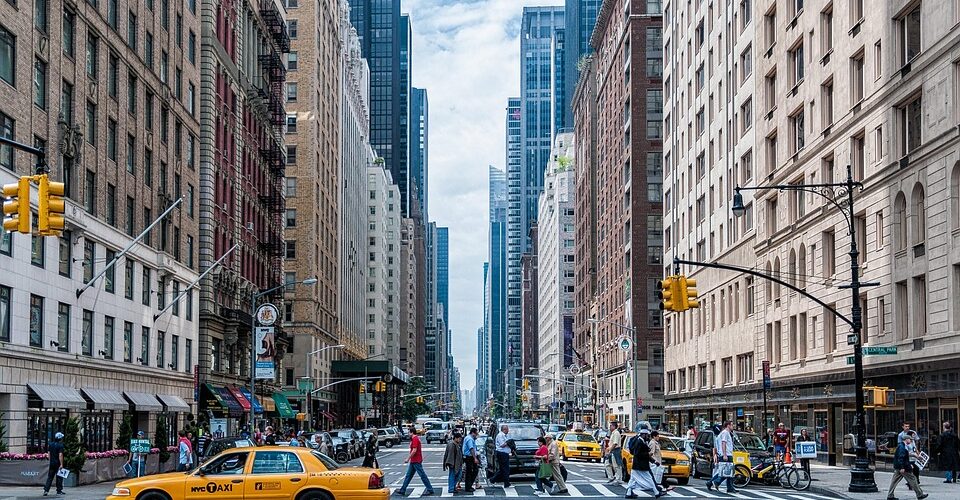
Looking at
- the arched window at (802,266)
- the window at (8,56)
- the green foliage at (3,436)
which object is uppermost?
the window at (8,56)

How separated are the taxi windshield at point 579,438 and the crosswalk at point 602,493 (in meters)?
20.5

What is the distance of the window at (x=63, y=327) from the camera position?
43500 mm

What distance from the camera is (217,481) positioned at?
24.1m

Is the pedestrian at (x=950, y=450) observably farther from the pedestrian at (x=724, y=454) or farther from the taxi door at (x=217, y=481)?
the taxi door at (x=217, y=481)

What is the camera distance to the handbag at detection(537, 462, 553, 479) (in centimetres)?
3231

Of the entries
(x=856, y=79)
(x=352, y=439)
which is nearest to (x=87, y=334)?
(x=352, y=439)

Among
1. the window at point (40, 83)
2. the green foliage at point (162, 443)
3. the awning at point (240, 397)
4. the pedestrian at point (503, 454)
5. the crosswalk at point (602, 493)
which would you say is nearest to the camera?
the crosswalk at point (602, 493)

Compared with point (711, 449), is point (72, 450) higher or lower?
higher

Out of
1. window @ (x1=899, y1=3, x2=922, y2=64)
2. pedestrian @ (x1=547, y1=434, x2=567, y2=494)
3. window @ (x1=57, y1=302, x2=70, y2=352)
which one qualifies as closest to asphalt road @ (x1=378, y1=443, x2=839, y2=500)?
pedestrian @ (x1=547, y1=434, x2=567, y2=494)

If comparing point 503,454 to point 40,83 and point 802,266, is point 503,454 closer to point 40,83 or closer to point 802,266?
point 40,83

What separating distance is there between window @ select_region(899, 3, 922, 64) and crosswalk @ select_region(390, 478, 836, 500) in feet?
60.0

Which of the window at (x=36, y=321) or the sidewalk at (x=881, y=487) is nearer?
the sidewalk at (x=881, y=487)

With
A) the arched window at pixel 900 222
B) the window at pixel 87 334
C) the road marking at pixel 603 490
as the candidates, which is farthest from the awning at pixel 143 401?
the arched window at pixel 900 222

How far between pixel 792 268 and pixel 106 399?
33096 millimetres
